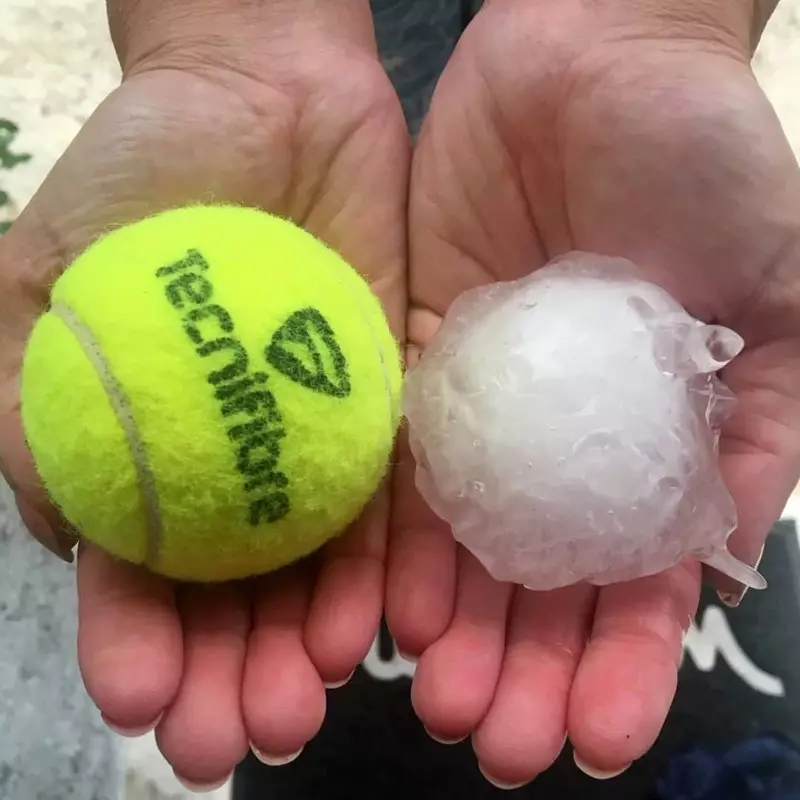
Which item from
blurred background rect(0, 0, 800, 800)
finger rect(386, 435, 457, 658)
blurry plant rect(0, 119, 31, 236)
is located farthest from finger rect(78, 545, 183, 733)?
blurry plant rect(0, 119, 31, 236)

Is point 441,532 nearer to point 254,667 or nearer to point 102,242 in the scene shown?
point 254,667

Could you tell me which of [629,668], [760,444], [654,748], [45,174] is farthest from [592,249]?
[45,174]

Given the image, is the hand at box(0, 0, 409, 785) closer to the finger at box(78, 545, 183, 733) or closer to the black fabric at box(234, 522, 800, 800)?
the finger at box(78, 545, 183, 733)

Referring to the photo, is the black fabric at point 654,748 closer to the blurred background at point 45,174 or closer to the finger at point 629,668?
the blurred background at point 45,174

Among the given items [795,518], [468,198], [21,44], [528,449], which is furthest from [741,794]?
[21,44]

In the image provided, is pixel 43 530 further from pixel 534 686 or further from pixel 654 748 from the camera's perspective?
pixel 654 748

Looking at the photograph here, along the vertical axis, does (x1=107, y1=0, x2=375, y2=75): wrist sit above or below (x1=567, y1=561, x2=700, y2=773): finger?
above
